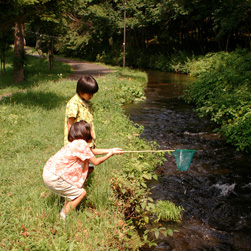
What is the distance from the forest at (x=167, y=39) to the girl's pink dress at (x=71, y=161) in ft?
16.3

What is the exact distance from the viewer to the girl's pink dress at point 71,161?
3129mm

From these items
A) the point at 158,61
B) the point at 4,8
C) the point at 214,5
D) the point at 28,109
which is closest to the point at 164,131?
the point at 28,109

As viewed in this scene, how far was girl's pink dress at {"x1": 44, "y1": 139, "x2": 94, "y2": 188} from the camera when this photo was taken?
3.13m

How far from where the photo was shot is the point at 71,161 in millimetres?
3180

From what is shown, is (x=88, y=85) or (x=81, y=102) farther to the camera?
(x=81, y=102)

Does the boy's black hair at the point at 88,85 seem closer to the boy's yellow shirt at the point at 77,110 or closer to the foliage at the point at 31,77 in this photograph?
the boy's yellow shirt at the point at 77,110

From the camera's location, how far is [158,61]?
92.2ft

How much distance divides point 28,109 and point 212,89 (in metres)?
7.72

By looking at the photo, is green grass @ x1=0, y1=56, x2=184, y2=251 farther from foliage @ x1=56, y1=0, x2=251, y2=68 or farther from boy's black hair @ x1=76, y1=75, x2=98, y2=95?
foliage @ x1=56, y1=0, x2=251, y2=68

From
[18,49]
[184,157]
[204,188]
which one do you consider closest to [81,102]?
[184,157]

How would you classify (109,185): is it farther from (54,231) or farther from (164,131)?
(164,131)

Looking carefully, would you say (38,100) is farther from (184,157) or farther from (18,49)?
(184,157)

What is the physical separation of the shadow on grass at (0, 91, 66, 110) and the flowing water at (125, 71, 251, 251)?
294 cm

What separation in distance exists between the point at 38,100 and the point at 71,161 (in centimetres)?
664
